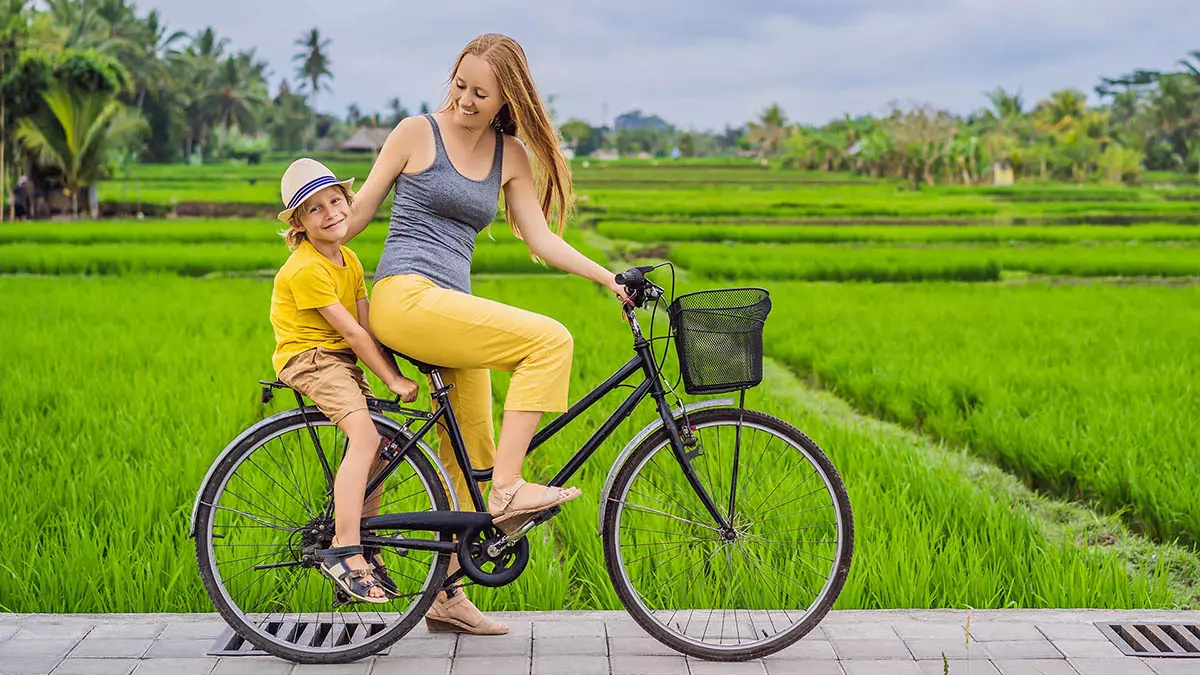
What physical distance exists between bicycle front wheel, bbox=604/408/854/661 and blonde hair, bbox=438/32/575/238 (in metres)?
0.67

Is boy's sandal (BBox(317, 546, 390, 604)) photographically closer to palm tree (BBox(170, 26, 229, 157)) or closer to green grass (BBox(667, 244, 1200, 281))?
green grass (BBox(667, 244, 1200, 281))

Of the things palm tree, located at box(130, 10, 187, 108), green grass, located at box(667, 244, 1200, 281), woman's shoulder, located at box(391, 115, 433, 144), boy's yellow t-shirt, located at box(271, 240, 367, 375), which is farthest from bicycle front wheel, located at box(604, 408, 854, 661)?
palm tree, located at box(130, 10, 187, 108)

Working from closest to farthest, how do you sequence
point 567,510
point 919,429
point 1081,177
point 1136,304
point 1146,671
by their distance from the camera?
1. point 1146,671
2. point 567,510
3. point 919,429
4. point 1136,304
5. point 1081,177

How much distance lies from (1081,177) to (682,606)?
60.9 m

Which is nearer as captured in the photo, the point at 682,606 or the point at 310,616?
the point at 310,616

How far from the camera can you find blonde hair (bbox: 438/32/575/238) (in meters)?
2.75

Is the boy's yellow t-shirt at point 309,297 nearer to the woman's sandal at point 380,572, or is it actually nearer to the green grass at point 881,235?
the woman's sandal at point 380,572

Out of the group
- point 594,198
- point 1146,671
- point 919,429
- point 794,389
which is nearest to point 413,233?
point 1146,671

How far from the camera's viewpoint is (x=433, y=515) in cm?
286

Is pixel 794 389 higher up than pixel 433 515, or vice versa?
pixel 433 515

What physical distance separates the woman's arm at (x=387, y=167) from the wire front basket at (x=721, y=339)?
724 mm

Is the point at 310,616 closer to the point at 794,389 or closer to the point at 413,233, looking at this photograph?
the point at 413,233

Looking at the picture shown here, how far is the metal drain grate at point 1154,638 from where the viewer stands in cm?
289

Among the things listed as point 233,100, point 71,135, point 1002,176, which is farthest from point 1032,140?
point 71,135
